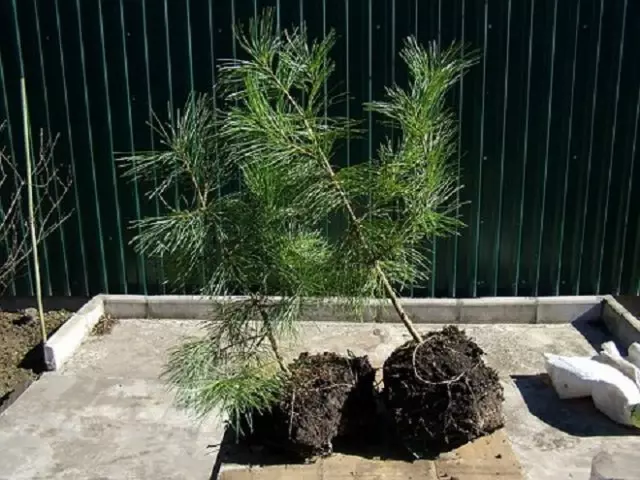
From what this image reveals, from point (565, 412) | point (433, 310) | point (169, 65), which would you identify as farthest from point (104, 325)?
point (565, 412)

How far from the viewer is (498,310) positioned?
4648 mm

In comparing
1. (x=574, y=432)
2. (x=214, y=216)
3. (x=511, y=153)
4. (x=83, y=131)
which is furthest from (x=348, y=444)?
(x=83, y=131)

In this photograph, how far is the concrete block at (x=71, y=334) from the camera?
13.5 feet

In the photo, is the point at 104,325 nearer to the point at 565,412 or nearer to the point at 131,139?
the point at 131,139

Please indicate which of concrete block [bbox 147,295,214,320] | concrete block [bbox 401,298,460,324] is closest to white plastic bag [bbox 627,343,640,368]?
concrete block [bbox 401,298,460,324]

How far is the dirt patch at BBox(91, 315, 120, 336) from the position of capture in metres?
4.55

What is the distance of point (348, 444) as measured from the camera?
2582 mm

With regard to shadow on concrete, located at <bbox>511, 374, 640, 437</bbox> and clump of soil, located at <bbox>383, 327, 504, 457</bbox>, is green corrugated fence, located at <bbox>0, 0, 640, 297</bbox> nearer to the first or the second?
shadow on concrete, located at <bbox>511, 374, 640, 437</bbox>

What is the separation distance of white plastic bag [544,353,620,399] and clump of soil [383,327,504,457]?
118cm

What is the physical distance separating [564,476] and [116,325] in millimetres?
2660

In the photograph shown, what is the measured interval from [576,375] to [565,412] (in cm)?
18

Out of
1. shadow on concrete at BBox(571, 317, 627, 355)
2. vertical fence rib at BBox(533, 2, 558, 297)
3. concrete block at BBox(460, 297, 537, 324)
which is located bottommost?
shadow on concrete at BBox(571, 317, 627, 355)

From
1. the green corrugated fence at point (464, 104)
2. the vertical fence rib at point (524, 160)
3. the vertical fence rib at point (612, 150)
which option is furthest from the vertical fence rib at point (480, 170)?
the vertical fence rib at point (612, 150)

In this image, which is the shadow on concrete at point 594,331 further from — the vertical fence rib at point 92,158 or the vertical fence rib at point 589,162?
the vertical fence rib at point 92,158
